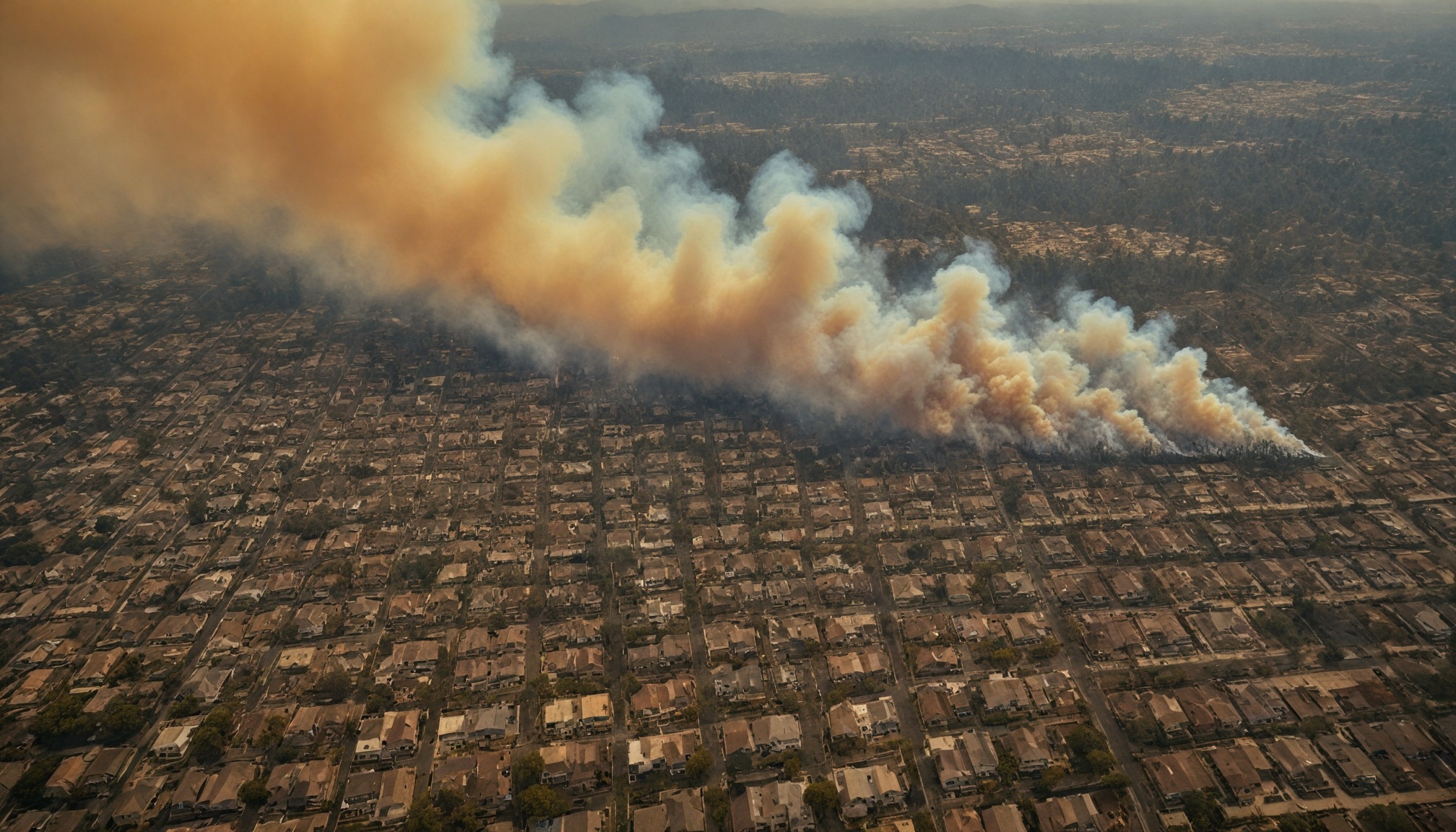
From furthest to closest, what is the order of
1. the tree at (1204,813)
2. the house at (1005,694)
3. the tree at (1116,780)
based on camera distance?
the house at (1005,694), the tree at (1116,780), the tree at (1204,813)

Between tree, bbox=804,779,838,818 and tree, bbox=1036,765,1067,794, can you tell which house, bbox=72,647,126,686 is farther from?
tree, bbox=1036,765,1067,794

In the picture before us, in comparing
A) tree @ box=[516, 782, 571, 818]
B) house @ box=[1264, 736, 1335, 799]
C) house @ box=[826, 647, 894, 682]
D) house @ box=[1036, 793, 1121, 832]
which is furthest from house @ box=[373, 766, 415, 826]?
house @ box=[1264, 736, 1335, 799]

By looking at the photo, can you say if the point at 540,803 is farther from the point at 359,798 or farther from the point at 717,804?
the point at 359,798

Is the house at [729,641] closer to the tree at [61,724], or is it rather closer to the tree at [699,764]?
the tree at [699,764]

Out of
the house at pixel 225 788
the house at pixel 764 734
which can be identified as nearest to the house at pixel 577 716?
the house at pixel 764 734

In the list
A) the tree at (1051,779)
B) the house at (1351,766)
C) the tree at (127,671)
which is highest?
the tree at (127,671)

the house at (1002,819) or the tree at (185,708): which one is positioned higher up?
the tree at (185,708)

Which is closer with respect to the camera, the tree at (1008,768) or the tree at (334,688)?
the tree at (1008,768)
